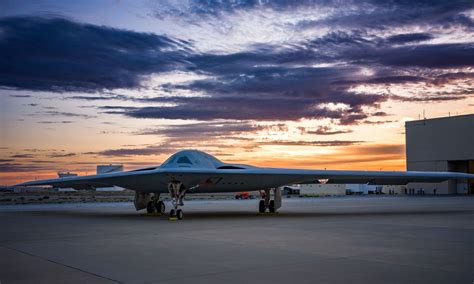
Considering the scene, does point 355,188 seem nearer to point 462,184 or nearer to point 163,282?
point 462,184

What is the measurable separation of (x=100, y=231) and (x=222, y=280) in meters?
7.77

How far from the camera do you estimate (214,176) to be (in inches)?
726

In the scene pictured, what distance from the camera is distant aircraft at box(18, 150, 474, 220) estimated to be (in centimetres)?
1797

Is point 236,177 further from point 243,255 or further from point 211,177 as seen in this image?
point 243,255

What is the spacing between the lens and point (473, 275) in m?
6.58

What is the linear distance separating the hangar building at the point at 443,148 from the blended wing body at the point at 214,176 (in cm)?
4526

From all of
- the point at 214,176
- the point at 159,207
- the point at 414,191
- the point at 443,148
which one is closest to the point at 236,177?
the point at 214,176

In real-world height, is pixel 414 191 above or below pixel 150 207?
above

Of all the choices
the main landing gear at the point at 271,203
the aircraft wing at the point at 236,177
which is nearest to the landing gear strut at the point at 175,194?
the aircraft wing at the point at 236,177

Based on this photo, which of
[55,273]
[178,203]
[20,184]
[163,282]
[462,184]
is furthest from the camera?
[462,184]

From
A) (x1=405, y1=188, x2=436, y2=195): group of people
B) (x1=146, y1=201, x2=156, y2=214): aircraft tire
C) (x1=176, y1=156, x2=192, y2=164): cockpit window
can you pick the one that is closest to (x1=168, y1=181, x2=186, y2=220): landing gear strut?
(x1=176, y1=156, x2=192, y2=164): cockpit window

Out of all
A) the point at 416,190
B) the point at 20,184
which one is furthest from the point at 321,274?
the point at 416,190

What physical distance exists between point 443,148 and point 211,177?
53.3 metres

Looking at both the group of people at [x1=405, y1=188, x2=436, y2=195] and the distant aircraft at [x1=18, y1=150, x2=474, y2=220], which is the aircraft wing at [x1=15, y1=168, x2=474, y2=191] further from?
the group of people at [x1=405, y1=188, x2=436, y2=195]
